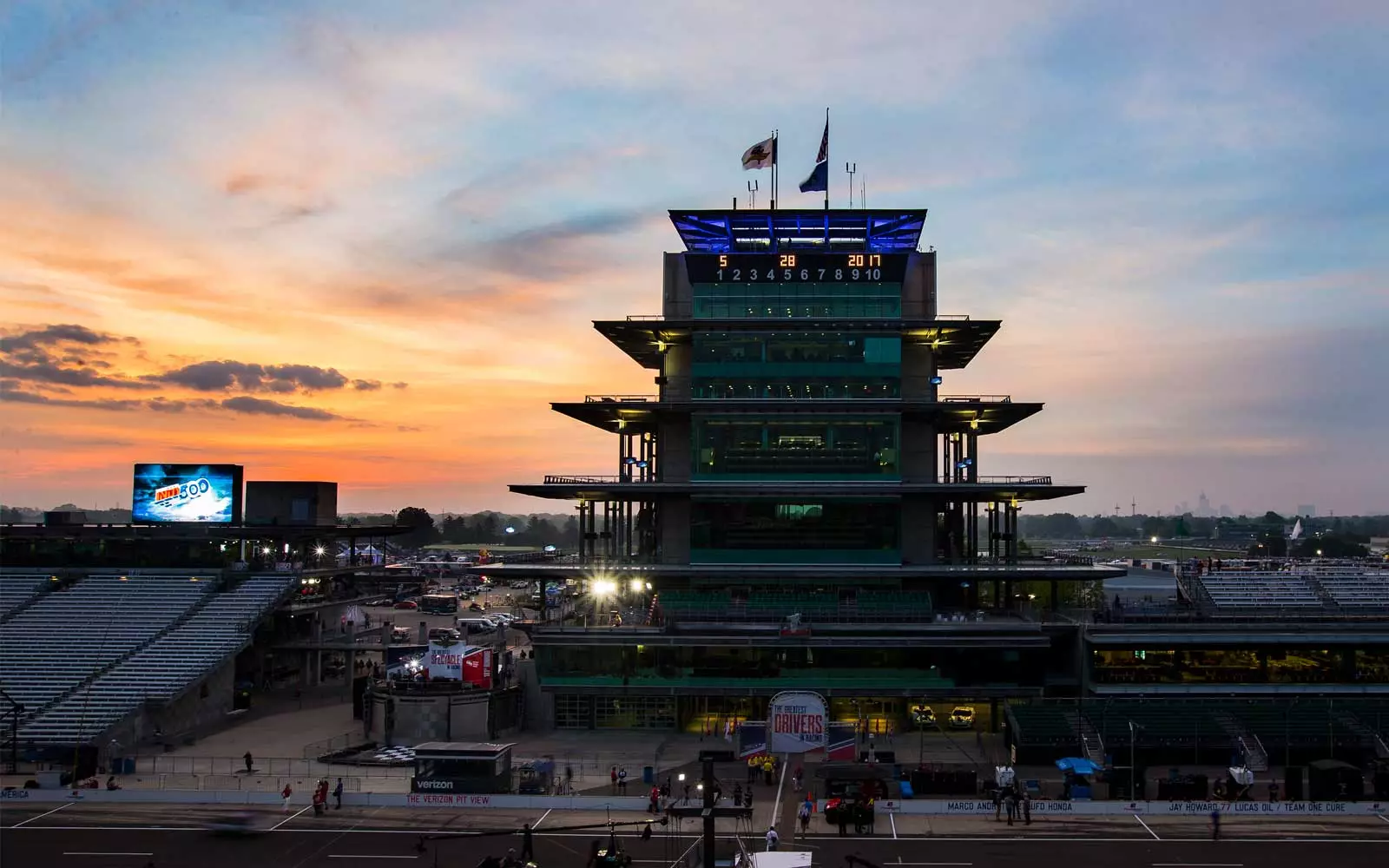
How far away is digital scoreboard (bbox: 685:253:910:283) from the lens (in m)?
71.6

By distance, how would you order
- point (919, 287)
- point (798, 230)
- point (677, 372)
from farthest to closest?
1. point (798, 230)
2. point (677, 372)
3. point (919, 287)

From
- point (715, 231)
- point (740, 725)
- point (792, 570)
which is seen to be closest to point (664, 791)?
point (740, 725)

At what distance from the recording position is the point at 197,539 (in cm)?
8219

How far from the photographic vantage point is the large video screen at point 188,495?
273 ft

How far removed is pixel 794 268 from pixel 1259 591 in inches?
1430

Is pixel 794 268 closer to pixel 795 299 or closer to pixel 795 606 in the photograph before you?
pixel 795 299

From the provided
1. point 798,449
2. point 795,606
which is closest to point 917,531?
point 798,449

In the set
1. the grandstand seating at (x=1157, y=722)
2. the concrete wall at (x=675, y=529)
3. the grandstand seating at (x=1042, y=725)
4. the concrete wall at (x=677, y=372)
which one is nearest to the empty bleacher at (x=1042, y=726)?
the grandstand seating at (x=1042, y=725)

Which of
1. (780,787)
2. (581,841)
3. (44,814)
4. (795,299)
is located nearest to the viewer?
(581,841)

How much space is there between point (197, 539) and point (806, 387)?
4712cm

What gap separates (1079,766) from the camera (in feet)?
164

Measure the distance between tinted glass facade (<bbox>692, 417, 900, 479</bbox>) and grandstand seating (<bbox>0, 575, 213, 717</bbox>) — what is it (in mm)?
37766

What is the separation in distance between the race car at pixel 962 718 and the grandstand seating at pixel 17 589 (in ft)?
207

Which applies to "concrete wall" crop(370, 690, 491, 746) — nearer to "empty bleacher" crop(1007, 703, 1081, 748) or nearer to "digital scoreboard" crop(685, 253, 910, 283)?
"empty bleacher" crop(1007, 703, 1081, 748)
